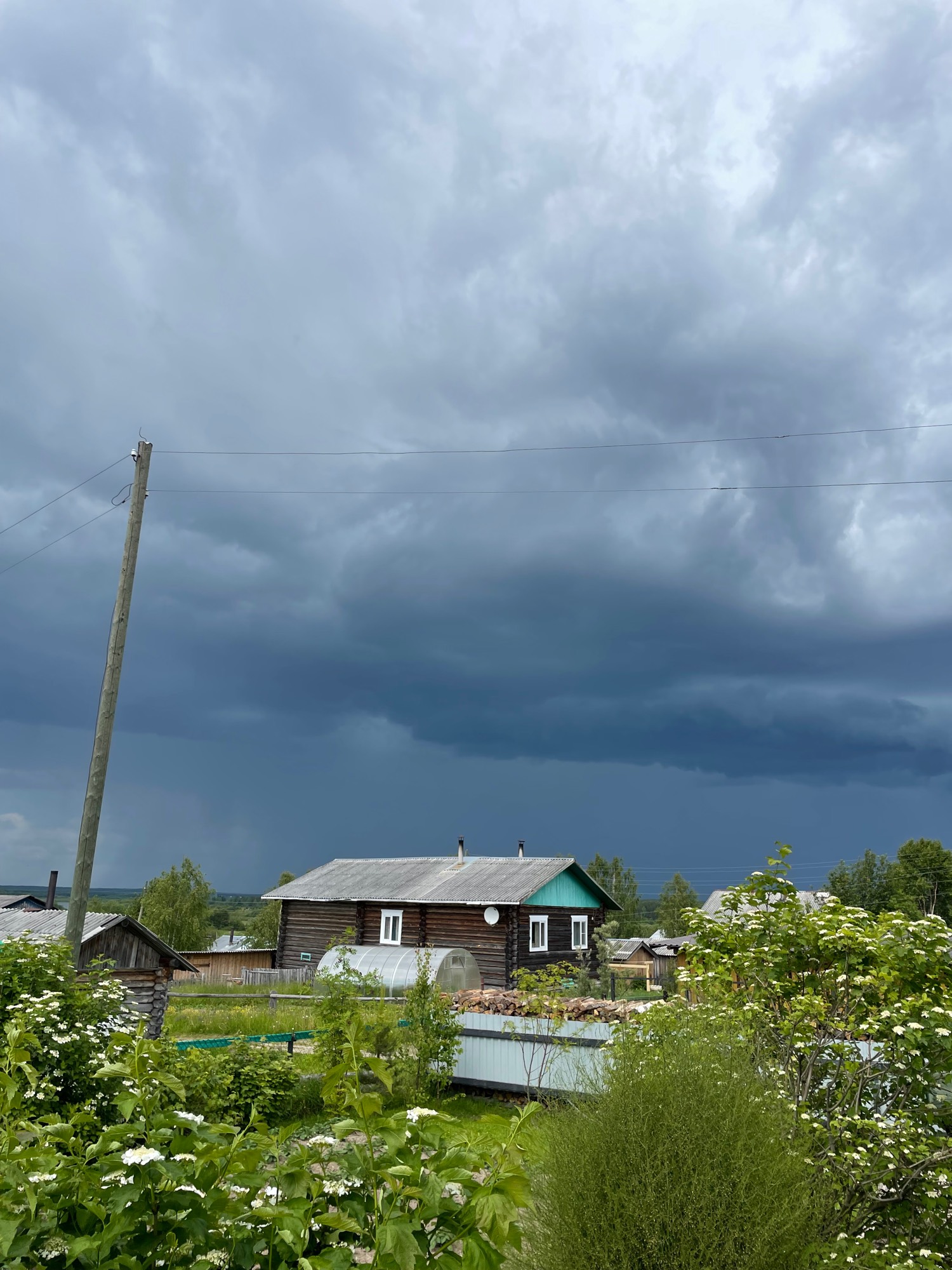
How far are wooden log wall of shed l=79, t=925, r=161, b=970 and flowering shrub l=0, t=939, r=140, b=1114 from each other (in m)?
8.41

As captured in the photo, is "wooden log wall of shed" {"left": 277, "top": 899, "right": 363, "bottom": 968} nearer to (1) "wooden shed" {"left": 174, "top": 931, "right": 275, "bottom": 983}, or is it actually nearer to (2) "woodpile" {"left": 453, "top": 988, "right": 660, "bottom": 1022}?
(1) "wooden shed" {"left": 174, "top": 931, "right": 275, "bottom": 983}

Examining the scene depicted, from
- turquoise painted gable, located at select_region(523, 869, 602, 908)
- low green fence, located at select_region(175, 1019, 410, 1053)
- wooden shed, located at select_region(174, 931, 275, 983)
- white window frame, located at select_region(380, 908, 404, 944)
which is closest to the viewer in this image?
low green fence, located at select_region(175, 1019, 410, 1053)

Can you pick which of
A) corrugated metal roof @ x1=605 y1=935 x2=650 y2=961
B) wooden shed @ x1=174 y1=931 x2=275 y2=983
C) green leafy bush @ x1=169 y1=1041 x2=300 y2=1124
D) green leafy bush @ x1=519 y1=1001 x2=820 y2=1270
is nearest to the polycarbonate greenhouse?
green leafy bush @ x1=169 y1=1041 x2=300 y2=1124

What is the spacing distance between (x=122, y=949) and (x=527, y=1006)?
8966 millimetres

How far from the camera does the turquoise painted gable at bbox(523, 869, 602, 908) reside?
30547 millimetres

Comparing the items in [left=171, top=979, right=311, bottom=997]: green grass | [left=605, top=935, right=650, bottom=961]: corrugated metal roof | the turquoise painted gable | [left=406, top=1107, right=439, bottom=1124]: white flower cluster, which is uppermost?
the turquoise painted gable

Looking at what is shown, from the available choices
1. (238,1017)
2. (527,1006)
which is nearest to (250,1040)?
(238,1017)

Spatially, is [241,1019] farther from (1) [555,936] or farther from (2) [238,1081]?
(1) [555,936]

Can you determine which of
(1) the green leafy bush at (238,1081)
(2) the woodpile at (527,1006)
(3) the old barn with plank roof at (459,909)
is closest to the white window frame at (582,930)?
(3) the old barn with plank roof at (459,909)

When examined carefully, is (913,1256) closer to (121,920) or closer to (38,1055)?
(38,1055)

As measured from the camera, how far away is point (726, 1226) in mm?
4766

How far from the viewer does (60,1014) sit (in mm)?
8742

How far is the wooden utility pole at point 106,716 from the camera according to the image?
1146 centimetres

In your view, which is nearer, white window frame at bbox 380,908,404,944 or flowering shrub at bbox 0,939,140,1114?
flowering shrub at bbox 0,939,140,1114
